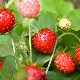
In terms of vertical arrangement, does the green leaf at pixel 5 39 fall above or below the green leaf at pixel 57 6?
above

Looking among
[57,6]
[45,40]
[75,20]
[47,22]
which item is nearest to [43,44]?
[45,40]

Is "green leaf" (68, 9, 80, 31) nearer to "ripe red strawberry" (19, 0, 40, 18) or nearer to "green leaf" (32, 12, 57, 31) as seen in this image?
"green leaf" (32, 12, 57, 31)

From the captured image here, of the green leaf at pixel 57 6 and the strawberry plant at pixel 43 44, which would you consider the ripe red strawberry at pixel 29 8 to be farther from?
the green leaf at pixel 57 6

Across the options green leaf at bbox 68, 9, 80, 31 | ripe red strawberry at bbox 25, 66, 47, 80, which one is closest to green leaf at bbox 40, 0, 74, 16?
green leaf at bbox 68, 9, 80, 31

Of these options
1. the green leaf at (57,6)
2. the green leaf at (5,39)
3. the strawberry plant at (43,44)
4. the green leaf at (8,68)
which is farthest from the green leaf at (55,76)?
the green leaf at (57,6)

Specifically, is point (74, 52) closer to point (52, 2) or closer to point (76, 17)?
point (76, 17)

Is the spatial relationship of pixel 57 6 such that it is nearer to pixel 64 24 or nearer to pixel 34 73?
pixel 64 24

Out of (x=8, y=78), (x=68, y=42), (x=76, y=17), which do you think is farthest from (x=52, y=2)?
(x=8, y=78)
